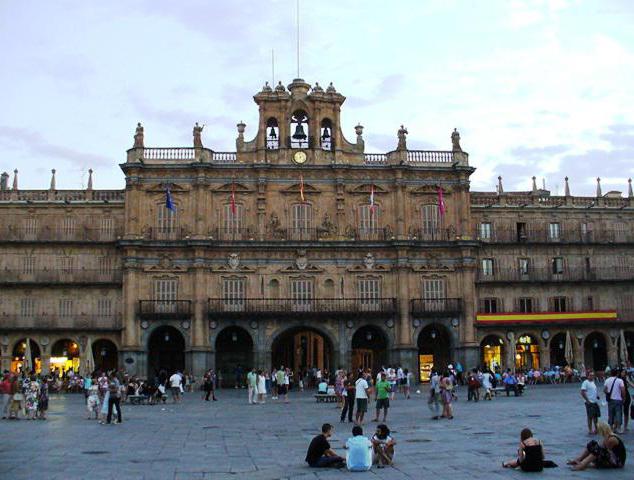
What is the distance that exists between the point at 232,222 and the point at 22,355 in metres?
18.2

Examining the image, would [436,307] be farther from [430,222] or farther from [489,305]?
[430,222]

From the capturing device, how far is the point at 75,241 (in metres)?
62.7

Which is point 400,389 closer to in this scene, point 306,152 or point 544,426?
point 306,152

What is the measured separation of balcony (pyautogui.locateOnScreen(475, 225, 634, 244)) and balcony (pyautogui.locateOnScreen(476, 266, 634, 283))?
2223 mm

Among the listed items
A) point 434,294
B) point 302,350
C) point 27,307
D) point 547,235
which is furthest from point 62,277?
point 547,235

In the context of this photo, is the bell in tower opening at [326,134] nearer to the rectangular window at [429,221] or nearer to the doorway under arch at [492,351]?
the rectangular window at [429,221]

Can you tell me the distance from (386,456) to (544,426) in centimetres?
1013

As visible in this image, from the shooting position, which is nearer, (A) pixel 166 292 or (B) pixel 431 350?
(A) pixel 166 292

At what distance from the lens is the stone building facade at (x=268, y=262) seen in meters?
60.9

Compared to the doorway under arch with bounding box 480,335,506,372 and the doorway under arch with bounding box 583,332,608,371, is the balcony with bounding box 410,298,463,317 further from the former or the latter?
the doorway under arch with bounding box 583,332,608,371

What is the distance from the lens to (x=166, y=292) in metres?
61.0

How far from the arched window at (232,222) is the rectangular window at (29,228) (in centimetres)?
1386

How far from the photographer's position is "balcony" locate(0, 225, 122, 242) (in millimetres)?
63031

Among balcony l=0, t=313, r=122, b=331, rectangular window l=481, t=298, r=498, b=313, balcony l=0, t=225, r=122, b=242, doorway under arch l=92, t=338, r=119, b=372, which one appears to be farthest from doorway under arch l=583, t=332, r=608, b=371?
balcony l=0, t=225, r=122, b=242
